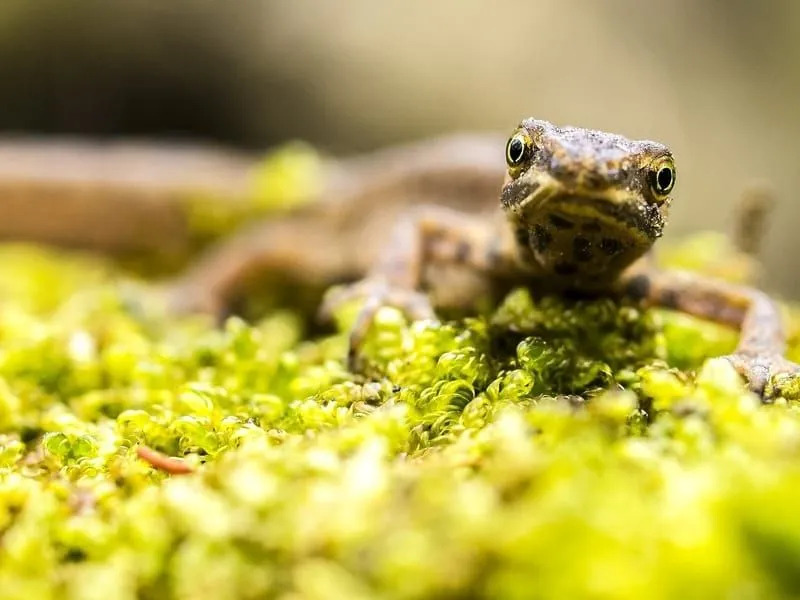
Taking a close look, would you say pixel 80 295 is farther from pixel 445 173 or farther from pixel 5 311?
pixel 445 173

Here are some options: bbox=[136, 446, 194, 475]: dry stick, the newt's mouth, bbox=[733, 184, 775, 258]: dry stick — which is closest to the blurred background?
bbox=[733, 184, 775, 258]: dry stick

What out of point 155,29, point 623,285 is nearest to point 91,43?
point 155,29

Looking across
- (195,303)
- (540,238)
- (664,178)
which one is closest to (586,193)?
(664,178)

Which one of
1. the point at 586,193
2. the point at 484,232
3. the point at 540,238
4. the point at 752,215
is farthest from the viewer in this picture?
the point at 752,215

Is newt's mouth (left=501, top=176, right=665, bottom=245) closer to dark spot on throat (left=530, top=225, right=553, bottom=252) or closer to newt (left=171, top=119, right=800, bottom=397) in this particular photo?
newt (left=171, top=119, right=800, bottom=397)

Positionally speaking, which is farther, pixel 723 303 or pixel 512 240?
pixel 512 240

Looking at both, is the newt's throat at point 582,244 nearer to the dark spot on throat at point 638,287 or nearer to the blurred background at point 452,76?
the dark spot on throat at point 638,287

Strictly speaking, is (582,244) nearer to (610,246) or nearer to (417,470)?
(610,246)

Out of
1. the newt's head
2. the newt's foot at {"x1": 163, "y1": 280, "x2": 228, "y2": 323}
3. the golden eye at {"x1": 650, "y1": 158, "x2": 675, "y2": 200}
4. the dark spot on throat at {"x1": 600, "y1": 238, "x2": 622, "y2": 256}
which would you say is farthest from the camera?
the newt's foot at {"x1": 163, "y1": 280, "x2": 228, "y2": 323}
